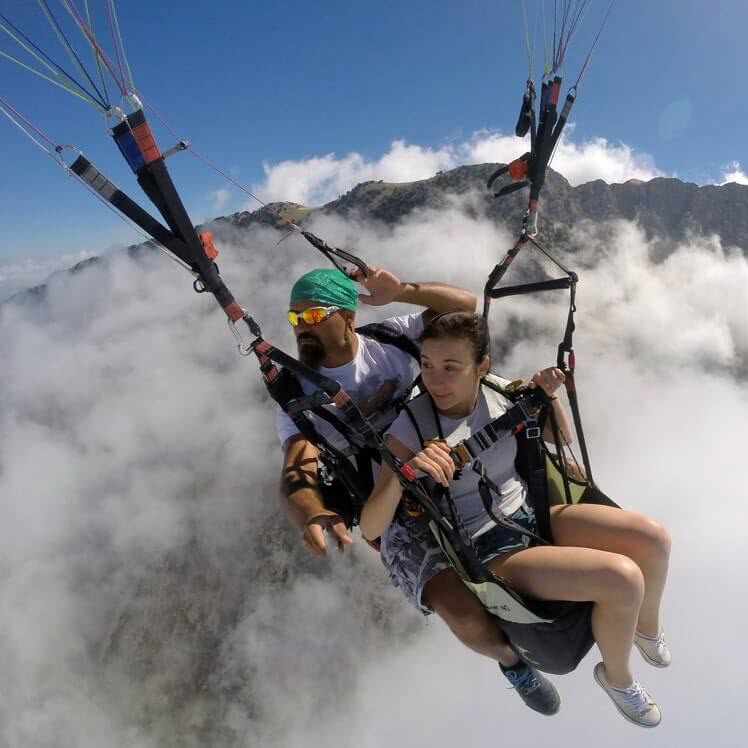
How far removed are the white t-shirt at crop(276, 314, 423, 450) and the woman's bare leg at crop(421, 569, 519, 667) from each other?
1.15 meters

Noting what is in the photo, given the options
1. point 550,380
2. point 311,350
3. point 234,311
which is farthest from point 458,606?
point 234,311

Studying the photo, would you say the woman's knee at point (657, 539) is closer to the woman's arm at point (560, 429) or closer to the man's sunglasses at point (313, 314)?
the woman's arm at point (560, 429)

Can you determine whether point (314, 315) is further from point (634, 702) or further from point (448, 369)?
point (634, 702)

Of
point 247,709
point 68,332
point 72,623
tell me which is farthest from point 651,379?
point 68,332

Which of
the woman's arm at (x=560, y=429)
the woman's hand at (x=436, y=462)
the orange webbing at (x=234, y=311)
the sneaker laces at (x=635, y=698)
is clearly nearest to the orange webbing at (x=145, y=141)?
the orange webbing at (x=234, y=311)

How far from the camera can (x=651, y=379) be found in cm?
10244

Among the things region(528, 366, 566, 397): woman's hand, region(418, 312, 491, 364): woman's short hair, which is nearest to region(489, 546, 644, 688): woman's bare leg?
region(528, 366, 566, 397): woman's hand

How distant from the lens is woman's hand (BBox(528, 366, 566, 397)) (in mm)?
3107

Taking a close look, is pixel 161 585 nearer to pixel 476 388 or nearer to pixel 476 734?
pixel 476 734

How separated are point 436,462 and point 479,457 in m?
0.69

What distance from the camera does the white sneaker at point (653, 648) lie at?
3570 mm

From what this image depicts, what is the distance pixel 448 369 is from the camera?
3.02m

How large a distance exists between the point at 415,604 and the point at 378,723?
75911 millimetres

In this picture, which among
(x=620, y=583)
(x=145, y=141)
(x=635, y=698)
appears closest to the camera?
(x=145, y=141)
